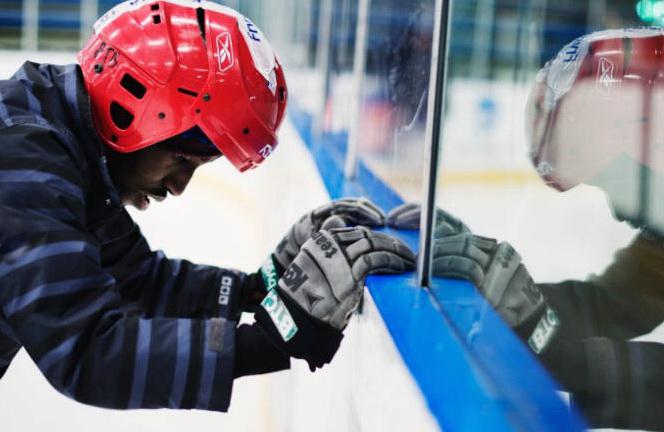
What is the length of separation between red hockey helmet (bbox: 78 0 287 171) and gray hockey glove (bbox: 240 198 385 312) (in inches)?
8.9

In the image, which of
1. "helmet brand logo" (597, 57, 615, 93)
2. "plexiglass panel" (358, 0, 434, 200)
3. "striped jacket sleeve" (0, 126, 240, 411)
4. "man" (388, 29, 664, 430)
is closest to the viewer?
"man" (388, 29, 664, 430)

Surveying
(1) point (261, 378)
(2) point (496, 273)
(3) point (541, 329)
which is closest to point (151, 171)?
(2) point (496, 273)

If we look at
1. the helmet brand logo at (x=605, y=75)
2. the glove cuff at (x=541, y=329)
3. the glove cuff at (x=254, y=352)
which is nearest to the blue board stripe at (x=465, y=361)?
the glove cuff at (x=541, y=329)

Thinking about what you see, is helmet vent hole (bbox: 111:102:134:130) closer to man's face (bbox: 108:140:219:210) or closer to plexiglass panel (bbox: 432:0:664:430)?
man's face (bbox: 108:140:219:210)

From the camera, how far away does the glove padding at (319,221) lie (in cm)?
130

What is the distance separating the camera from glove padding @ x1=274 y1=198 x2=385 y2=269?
4.27 feet

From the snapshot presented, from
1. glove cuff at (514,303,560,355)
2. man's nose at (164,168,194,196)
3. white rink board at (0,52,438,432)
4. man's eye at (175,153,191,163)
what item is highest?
man's eye at (175,153,191,163)

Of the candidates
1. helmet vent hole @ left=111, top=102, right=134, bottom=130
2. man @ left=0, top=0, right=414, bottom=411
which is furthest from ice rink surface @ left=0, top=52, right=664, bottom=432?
helmet vent hole @ left=111, top=102, right=134, bottom=130

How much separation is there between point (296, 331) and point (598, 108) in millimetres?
483

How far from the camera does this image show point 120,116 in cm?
111

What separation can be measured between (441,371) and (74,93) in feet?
2.18

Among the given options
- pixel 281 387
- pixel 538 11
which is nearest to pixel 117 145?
pixel 538 11

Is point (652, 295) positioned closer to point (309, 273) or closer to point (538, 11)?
point (538, 11)

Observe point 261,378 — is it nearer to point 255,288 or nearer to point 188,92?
point 255,288
